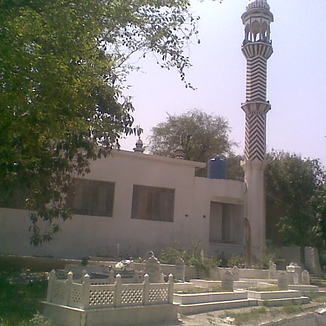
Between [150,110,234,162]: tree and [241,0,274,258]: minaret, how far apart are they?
28.9 feet

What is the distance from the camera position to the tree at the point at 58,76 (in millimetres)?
7418

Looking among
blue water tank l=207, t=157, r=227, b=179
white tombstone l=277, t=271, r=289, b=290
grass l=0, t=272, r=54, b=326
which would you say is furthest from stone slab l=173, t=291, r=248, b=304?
blue water tank l=207, t=157, r=227, b=179

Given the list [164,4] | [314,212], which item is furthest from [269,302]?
[314,212]

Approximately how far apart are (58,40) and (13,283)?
6.69m

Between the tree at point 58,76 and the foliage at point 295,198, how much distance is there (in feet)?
47.3

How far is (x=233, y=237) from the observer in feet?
85.3

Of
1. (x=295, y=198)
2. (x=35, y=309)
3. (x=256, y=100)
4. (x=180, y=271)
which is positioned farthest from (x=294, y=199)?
(x=35, y=309)

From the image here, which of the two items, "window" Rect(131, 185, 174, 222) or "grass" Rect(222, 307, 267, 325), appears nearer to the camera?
"grass" Rect(222, 307, 267, 325)

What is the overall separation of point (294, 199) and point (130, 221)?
31.9ft

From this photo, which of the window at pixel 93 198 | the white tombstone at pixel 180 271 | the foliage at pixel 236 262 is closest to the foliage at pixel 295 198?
the foliage at pixel 236 262

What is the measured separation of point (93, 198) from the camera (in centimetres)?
2031

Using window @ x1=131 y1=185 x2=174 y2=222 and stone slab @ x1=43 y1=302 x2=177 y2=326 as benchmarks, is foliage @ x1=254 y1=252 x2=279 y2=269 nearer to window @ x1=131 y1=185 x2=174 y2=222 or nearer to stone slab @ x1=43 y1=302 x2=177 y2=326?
window @ x1=131 y1=185 x2=174 y2=222

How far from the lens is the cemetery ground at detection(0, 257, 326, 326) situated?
28.1ft

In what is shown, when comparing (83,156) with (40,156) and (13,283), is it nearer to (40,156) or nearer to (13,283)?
(40,156)
